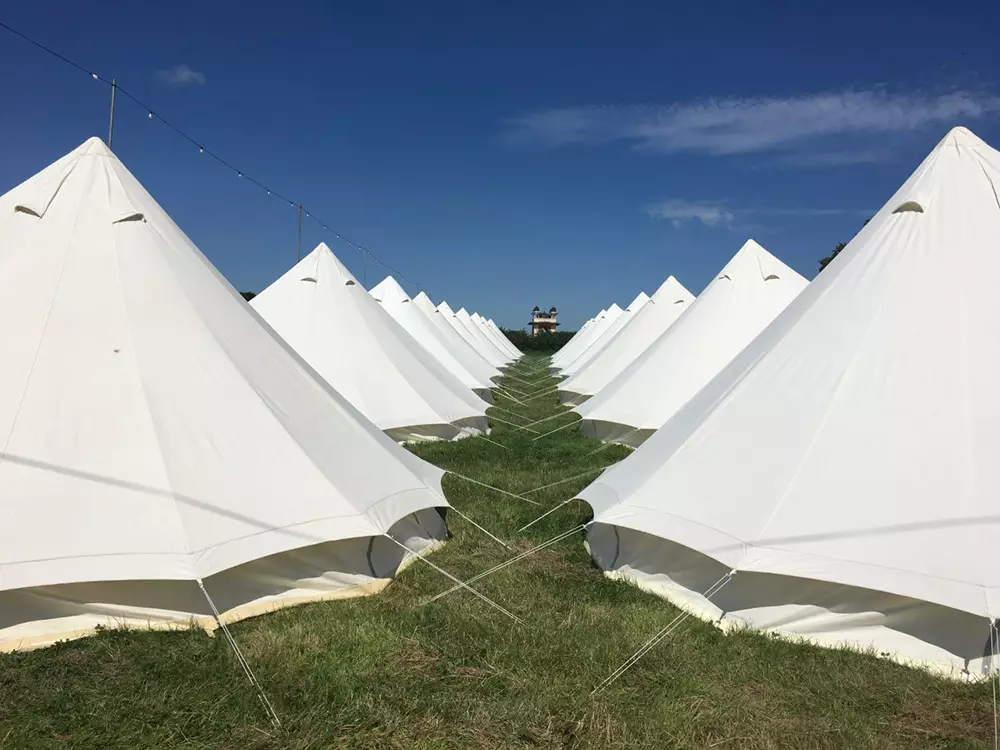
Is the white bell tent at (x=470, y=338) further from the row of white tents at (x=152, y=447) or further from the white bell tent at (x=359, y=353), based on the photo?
the row of white tents at (x=152, y=447)

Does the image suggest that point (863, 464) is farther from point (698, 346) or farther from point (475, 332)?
point (475, 332)

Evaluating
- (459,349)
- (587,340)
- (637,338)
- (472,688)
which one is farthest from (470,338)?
(472,688)

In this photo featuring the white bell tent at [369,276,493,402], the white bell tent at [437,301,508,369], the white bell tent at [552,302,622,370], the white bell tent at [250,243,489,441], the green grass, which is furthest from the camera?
the white bell tent at [552,302,622,370]

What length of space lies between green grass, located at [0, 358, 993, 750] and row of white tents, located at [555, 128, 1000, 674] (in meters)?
0.25

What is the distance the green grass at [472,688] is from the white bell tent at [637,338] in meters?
11.5

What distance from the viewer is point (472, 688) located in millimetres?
3182

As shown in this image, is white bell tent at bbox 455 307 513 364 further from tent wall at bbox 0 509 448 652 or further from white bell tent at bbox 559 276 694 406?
tent wall at bbox 0 509 448 652

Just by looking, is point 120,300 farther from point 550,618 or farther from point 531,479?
point 531,479

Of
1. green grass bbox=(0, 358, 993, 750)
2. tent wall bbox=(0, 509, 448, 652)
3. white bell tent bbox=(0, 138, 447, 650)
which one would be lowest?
green grass bbox=(0, 358, 993, 750)

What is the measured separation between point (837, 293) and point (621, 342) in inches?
452

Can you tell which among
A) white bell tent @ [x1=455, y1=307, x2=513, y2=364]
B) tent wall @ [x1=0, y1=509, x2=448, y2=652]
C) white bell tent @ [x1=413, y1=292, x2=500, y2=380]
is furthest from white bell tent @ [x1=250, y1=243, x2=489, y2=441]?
white bell tent @ [x1=455, y1=307, x2=513, y2=364]

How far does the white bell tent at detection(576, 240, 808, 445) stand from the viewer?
32.1 ft

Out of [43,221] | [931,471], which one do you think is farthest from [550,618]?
[43,221]

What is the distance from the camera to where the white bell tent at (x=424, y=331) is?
16.7 meters
